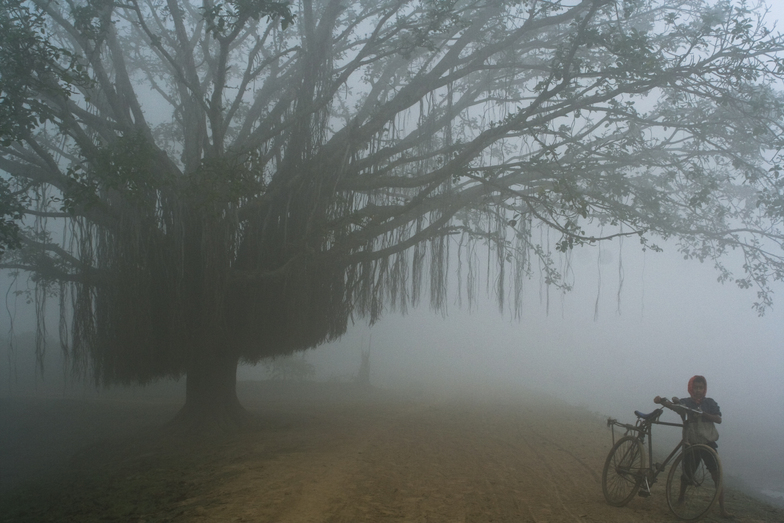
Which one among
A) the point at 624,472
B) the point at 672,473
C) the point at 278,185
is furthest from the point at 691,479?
the point at 278,185

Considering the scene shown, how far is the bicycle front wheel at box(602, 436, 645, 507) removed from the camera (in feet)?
17.5

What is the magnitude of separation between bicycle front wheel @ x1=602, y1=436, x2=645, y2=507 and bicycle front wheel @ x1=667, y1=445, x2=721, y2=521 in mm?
270

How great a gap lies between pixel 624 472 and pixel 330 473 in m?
2.93

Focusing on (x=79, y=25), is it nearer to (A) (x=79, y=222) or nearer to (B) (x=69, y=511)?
(A) (x=79, y=222)

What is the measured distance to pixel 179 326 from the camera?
8.41m

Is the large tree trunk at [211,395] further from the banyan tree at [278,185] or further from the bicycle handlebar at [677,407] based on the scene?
the bicycle handlebar at [677,407]

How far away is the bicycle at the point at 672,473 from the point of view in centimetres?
502

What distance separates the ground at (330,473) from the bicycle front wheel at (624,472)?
0.15 meters

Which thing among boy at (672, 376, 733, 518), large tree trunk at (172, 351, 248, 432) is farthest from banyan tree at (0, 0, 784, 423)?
boy at (672, 376, 733, 518)

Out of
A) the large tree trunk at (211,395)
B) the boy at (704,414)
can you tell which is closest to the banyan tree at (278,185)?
the large tree trunk at (211,395)

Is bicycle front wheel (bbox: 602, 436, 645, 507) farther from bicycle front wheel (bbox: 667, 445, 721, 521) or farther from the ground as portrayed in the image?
bicycle front wheel (bbox: 667, 445, 721, 521)

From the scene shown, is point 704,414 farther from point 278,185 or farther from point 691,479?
point 278,185

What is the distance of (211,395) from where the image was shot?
9.71 meters

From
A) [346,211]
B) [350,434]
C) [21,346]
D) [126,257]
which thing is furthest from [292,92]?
[21,346]
